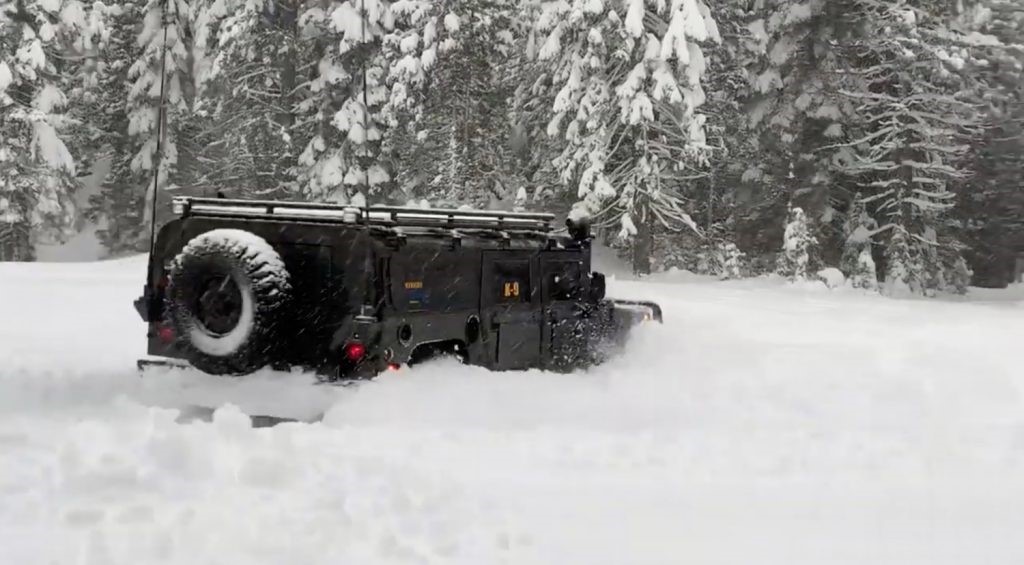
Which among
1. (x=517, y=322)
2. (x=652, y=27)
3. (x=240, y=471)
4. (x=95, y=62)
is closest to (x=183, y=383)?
(x=240, y=471)

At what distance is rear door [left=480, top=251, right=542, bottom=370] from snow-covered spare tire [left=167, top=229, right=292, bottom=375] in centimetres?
202

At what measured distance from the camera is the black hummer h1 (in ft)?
A: 23.5

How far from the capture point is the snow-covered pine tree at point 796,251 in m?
24.3

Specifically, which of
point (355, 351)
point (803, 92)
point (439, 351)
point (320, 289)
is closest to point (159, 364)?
point (320, 289)

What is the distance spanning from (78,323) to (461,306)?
28.0ft

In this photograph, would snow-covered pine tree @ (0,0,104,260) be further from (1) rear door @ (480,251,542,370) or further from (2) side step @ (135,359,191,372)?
(1) rear door @ (480,251,542,370)

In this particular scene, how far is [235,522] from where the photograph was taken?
15.2ft

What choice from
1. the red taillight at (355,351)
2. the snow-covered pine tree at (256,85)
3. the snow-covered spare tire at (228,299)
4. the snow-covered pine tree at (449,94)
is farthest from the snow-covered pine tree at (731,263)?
the snow-covered spare tire at (228,299)

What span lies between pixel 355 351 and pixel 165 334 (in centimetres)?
180

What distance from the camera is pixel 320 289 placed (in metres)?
7.30

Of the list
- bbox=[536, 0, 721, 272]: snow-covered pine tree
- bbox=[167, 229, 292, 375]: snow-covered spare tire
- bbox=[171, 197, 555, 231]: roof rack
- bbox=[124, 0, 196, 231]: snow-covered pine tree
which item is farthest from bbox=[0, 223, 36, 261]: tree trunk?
bbox=[167, 229, 292, 375]: snow-covered spare tire

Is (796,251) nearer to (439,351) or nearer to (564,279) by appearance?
(564,279)

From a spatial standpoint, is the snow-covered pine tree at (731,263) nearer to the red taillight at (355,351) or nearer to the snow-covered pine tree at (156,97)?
the red taillight at (355,351)

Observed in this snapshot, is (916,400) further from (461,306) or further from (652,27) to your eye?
(652,27)
